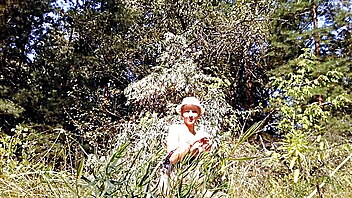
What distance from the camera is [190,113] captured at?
7.41 feet

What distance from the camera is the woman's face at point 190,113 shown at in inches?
87.4

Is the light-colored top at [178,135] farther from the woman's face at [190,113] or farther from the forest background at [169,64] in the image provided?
the forest background at [169,64]

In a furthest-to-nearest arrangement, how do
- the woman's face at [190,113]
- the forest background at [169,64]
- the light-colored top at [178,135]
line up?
the forest background at [169,64], the woman's face at [190,113], the light-colored top at [178,135]

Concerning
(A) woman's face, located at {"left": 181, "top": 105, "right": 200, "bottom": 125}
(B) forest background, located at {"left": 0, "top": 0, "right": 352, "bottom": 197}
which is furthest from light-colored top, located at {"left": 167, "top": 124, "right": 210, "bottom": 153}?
(B) forest background, located at {"left": 0, "top": 0, "right": 352, "bottom": 197}

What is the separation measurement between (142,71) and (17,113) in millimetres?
2406

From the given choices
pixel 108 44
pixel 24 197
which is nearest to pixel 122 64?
pixel 108 44

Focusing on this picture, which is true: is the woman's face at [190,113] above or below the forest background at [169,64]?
below

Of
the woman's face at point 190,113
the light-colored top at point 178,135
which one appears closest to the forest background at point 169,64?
the woman's face at point 190,113

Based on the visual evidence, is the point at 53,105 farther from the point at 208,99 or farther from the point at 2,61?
the point at 208,99

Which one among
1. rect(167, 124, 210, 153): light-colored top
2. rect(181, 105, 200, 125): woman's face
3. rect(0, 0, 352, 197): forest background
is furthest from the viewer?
rect(0, 0, 352, 197): forest background

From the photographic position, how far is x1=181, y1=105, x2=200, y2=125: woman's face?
2221mm

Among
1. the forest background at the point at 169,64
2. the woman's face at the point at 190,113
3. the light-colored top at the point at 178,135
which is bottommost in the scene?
the light-colored top at the point at 178,135

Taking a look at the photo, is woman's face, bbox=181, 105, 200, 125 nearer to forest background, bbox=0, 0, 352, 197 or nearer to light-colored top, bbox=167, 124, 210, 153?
light-colored top, bbox=167, 124, 210, 153

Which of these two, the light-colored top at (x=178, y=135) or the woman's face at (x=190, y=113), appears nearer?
the light-colored top at (x=178, y=135)
